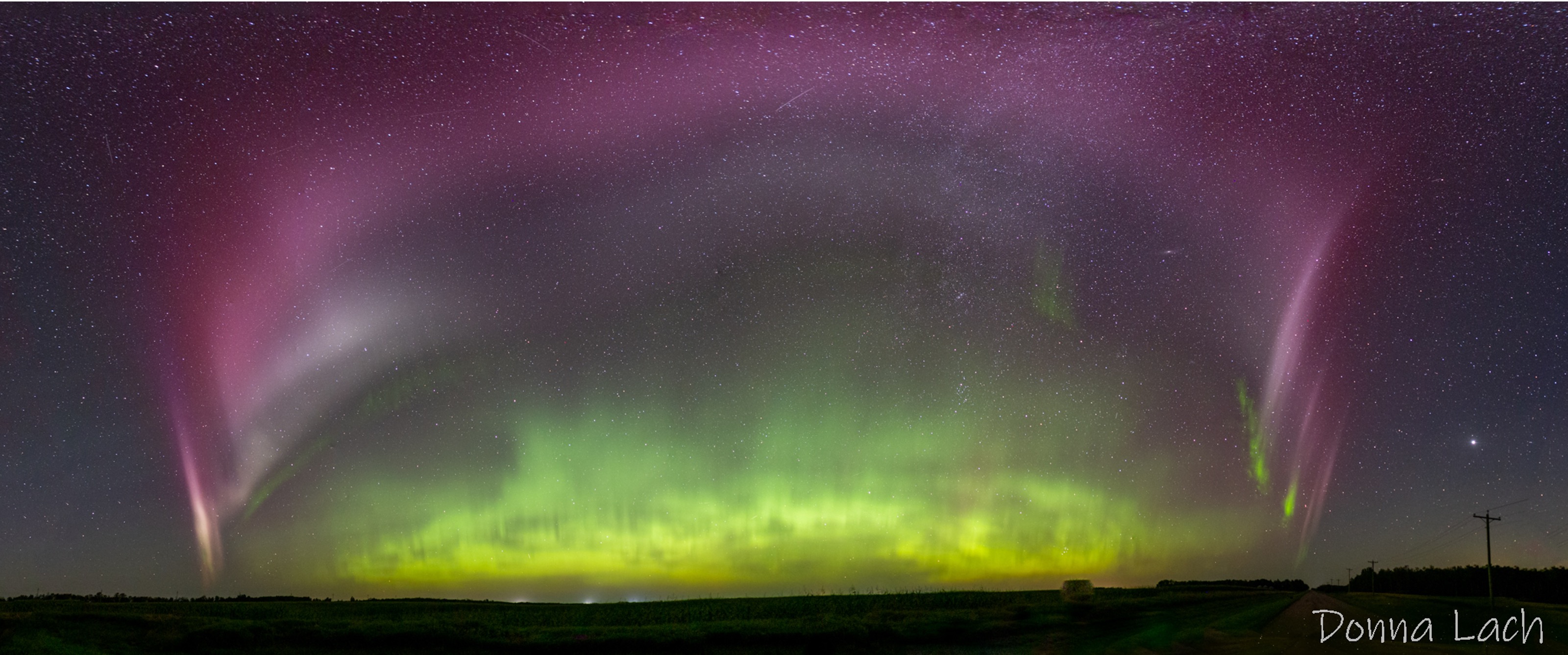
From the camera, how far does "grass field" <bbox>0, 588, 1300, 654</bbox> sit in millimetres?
27594

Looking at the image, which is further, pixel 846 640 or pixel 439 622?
pixel 439 622

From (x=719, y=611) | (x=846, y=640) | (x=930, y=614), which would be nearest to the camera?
(x=846, y=640)

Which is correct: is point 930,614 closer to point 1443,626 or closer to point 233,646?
point 1443,626

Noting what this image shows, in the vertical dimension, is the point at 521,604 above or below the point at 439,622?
below

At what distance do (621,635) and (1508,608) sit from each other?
2079 inches

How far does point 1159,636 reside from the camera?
29.6 meters

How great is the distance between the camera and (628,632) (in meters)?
32.8

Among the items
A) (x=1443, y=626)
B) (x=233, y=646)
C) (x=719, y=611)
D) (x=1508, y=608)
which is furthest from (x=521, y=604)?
(x=1508, y=608)

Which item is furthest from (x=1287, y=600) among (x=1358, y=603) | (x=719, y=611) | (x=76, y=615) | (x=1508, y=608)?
(x=76, y=615)

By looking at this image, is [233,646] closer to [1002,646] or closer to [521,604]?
[1002,646]

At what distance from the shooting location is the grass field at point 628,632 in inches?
1086

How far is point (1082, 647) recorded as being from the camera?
26.6 meters

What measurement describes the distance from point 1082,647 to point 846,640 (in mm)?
7555

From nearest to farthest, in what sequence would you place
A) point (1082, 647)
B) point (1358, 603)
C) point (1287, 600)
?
point (1082, 647), point (1358, 603), point (1287, 600)
